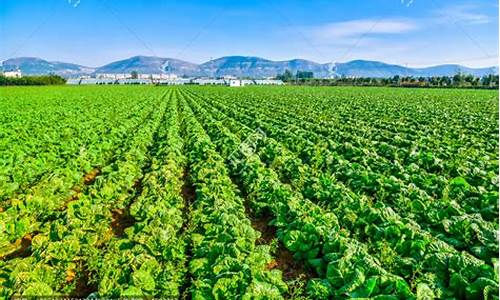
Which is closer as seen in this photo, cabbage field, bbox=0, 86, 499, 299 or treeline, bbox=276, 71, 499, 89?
cabbage field, bbox=0, 86, 499, 299

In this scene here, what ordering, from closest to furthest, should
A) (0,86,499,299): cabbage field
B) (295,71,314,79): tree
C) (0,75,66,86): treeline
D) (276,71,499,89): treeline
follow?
(0,86,499,299): cabbage field → (276,71,499,89): treeline → (0,75,66,86): treeline → (295,71,314,79): tree

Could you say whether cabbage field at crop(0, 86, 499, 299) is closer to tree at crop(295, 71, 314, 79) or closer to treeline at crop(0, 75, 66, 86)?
treeline at crop(0, 75, 66, 86)

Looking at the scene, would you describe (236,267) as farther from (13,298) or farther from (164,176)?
(164,176)

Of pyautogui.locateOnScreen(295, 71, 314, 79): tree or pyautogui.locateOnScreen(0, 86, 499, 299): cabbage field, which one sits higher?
Result: pyautogui.locateOnScreen(295, 71, 314, 79): tree

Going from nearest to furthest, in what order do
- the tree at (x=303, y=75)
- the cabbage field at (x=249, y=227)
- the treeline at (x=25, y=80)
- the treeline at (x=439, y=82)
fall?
the cabbage field at (x=249, y=227), the treeline at (x=439, y=82), the treeline at (x=25, y=80), the tree at (x=303, y=75)

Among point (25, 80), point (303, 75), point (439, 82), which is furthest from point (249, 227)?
point (303, 75)

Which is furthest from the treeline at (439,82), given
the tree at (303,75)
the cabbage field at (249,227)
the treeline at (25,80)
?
the cabbage field at (249,227)

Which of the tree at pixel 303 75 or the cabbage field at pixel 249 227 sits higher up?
the tree at pixel 303 75

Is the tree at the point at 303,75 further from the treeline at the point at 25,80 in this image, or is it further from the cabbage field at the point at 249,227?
the cabbage field at the point at 249,227

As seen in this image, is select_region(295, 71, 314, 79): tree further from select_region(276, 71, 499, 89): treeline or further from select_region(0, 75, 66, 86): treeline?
select_region(0, 75, 66, 86): treeline

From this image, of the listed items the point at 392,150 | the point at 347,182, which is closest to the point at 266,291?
the point at 347,182

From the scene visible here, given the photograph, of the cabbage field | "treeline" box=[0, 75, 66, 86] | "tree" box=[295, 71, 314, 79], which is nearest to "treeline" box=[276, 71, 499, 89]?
"tree" box=[295, 71, 314, 79]

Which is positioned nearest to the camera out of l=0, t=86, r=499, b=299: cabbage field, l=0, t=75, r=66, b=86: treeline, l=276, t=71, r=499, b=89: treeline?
l=0, t=86, r=499, b=299: cabbage field

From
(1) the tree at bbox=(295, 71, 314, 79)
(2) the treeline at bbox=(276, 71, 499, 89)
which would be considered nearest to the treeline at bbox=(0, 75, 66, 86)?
(2) the treeline at bbox=(276, 71, 499, 89)
